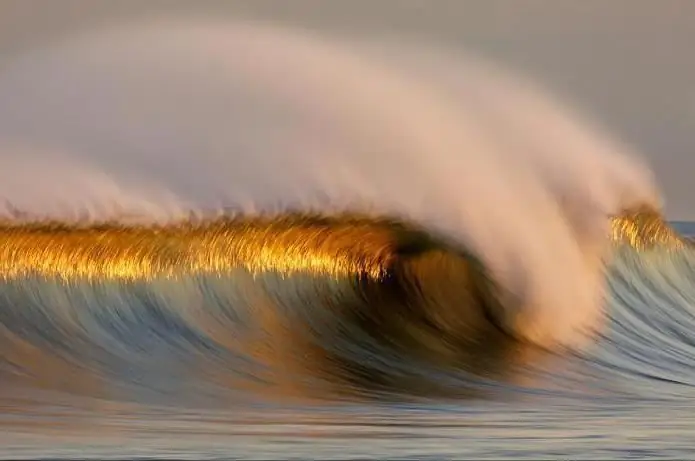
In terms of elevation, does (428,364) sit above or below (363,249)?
below

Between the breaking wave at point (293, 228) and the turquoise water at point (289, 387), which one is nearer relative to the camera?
the turquoise water at point (289, 387)

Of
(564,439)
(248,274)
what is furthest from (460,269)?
(564,439)

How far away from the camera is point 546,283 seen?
33.1 ft

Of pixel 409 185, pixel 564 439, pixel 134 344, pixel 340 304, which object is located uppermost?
pixel 409 185

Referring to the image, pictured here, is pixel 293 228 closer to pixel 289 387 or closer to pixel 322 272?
pixel 322 272

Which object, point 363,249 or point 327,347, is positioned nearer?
point 327,347

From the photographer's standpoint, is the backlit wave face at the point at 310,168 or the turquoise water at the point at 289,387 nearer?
the turquoise water at the point at 289,387

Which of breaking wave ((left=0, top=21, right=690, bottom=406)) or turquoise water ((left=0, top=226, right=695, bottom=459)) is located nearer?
turquoise water ((left=0, top=226, right=695, bottom=459))

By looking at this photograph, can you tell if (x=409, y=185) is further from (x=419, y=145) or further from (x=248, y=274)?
(x=248, y=274)

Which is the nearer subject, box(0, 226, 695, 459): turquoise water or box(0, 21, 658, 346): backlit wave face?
box(0, 226, 695, 459): turquoise water

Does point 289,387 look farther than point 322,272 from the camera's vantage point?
No

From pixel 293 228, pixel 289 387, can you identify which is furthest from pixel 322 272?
pixel 289 387

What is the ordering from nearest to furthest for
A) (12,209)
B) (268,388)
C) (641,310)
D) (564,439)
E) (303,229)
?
(564,439)
(268,388)
(12,209)
(303,229)
(641,310)

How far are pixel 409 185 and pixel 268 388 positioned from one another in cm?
334
